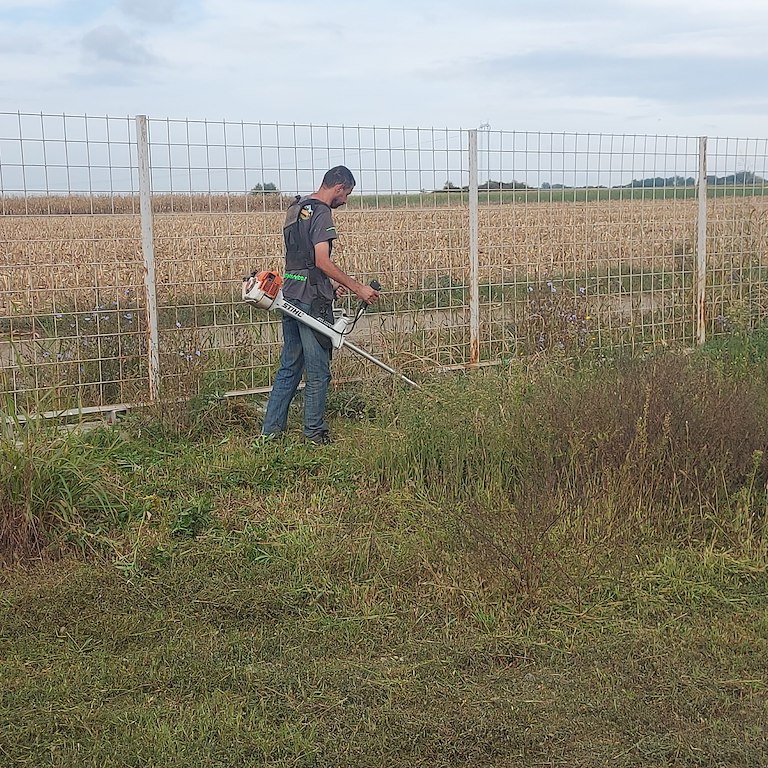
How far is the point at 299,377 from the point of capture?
8031 millimetres

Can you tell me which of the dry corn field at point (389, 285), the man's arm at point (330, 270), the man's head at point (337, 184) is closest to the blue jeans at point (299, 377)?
the man's arm at point (330, 270)

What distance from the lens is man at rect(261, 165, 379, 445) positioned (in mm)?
7609

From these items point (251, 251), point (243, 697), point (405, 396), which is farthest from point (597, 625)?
point (251, 251)

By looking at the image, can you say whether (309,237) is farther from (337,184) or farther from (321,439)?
(321,439)

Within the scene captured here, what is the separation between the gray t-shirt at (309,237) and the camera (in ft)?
24.9

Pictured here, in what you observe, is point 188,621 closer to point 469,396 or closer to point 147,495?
point 147,495

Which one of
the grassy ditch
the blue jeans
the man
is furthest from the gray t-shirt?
the grassy ditch

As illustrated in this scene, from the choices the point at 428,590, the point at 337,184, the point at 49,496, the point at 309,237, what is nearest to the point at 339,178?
the point at 337,184

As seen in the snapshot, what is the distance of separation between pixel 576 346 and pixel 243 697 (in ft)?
20.0

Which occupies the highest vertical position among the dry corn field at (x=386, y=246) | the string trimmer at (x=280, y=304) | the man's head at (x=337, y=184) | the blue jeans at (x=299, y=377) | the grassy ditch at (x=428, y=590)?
the man's head at (x=337, y=184)

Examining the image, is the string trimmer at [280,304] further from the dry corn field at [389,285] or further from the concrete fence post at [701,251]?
the concrete fence post at [701,251]

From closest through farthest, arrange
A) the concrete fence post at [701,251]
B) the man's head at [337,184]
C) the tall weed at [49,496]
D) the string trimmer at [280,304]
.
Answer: the tall weed at [49,496]
the string trimmer at [280,304]
the man's head at [337,184]
the concrete fence post at [701,251]

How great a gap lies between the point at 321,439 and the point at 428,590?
9.37ft

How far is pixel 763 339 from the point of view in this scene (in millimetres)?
10250
